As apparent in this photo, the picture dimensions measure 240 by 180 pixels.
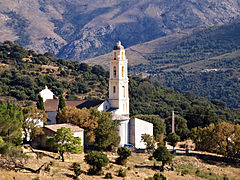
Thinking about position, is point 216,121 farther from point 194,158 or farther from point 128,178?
point 128,178

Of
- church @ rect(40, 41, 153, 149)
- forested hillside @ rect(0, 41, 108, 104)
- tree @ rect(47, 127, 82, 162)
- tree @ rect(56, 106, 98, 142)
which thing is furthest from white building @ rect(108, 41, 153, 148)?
forested hillside @ rect(0, 41, 108, 104)

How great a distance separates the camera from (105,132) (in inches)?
2072

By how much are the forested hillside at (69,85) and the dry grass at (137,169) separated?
28.8m

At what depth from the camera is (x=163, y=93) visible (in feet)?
362

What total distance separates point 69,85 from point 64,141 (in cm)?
5844

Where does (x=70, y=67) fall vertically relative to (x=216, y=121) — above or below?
above

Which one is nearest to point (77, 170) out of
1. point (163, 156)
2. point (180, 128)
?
point (163, 156)

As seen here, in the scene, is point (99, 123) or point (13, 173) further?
point (99, 123)

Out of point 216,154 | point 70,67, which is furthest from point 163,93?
point 216,154

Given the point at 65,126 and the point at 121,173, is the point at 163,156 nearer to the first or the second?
the point at 121,173

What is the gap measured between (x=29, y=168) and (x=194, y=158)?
26.1 m

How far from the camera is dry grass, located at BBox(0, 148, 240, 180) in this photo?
38.8 m

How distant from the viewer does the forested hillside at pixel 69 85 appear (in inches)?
3752

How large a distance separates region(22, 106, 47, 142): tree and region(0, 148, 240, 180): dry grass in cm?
294
